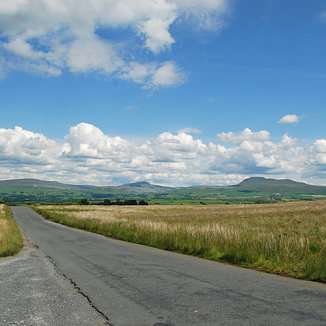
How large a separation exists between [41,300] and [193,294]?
11.7ft

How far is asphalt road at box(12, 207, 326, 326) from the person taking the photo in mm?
5535

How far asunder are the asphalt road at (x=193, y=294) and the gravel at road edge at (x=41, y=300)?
295 millimetres

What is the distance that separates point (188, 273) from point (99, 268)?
3.26 metres

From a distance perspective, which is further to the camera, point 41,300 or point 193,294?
point 193,294

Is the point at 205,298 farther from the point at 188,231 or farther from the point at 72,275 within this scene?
the point at 188,231

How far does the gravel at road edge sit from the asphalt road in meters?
0.30

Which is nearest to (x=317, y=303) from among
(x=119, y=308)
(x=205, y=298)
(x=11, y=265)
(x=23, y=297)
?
(x=205, y=298)

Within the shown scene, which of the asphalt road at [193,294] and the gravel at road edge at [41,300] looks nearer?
the asphalt road at [193,294]

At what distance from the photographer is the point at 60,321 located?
5.57 meters

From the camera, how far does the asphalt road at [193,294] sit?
5.54 m

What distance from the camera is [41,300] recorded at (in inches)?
267

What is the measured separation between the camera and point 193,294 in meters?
6.96

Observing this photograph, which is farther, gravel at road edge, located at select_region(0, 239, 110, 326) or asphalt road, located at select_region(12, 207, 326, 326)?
gravel at road edge, located at select_region(0, 239, 110, 326)

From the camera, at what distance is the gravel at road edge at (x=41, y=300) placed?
5.64 meters
